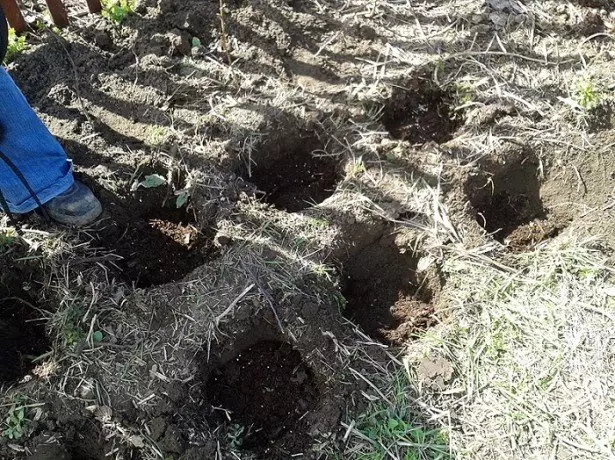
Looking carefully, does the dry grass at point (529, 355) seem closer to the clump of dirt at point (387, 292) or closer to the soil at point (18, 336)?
the clump of dirt at point (387, 292)

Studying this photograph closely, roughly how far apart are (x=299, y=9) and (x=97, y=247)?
5.86ft

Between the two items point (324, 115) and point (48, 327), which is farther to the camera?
point (324, 115)

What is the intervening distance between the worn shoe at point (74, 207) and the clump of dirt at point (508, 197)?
5.97ft

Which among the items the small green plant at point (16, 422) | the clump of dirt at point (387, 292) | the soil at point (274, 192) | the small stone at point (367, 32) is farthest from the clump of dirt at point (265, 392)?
the small stone at point (367, 32)

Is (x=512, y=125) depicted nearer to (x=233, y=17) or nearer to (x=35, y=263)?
(x=233, y=17)

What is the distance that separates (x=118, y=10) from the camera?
11.6ft

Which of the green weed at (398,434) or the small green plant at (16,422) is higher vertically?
the small green plant at (16,422)

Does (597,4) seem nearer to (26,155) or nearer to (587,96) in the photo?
(587,96)

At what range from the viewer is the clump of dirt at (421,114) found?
10.8 ft

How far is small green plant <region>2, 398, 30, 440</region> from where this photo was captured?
2.52m

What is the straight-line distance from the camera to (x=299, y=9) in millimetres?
3641

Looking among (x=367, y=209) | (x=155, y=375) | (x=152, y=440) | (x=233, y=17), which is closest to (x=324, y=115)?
(x=367, y=209)

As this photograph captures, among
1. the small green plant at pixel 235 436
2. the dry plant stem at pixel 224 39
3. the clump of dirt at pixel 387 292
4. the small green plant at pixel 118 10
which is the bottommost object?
the small green plant at pixel 235 436

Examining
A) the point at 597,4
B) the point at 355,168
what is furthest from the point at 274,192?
the point at 597,4
